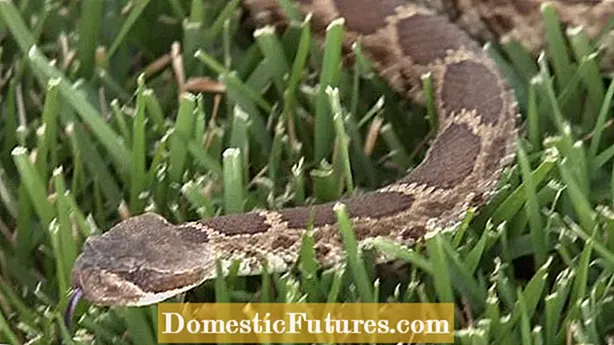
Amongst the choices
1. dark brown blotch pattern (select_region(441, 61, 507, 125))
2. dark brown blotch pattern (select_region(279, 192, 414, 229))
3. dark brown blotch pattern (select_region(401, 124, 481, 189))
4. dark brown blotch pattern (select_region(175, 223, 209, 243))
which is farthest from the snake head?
dark brown blotch pattern (select_region(441, 61, 507, 125))

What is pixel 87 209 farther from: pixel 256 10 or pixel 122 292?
pixel 256 10

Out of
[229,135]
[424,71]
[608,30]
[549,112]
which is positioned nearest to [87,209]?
[229,135]

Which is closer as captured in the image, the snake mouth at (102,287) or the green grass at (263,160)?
the snake mouth at (102,287)

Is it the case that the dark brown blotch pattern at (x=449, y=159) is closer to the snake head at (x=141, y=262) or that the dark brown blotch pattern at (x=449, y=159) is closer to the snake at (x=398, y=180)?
the snake at (x=398, y=180)

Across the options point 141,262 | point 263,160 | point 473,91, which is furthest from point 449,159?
point 141,262

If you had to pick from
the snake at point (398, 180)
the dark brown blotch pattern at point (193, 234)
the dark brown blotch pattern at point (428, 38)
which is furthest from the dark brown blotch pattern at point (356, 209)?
the dark brown blotch pattern at point (428, 38)

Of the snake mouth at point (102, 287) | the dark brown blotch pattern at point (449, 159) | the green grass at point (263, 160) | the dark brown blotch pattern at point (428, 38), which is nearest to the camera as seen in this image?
the snake mouth at point (102, 287)

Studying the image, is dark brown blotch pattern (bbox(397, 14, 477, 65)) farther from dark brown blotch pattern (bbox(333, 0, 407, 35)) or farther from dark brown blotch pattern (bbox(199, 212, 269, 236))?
dark brown blotch pattern (bbox(199, 212, 269, 236))

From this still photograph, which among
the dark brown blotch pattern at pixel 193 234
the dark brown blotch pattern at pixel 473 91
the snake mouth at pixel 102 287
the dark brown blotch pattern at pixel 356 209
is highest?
the dark brown blotch pattern at pixel 473 91
